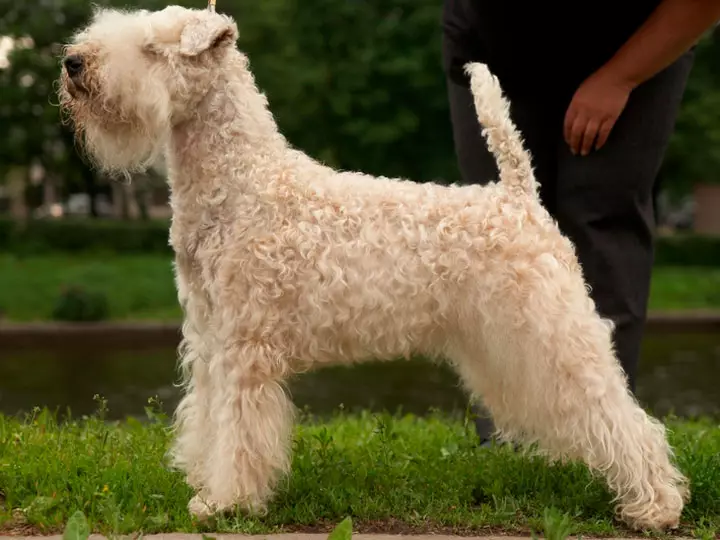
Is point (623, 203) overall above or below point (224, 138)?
below

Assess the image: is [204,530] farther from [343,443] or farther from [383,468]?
[343,443]

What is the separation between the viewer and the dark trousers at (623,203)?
4.34 meters

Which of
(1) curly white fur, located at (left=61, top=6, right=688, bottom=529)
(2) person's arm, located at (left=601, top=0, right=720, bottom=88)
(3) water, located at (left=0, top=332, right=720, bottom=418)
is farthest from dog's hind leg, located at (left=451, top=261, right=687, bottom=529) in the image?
(3) water, located at (left=0, top=332, right=720, bottom=418)

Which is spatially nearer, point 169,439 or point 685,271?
point 169,439

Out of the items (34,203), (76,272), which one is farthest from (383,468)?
(34,203)

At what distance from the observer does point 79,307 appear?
1680 centimetres

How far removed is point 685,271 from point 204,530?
24.1 meters

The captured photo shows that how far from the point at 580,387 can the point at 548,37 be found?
176 centimetres

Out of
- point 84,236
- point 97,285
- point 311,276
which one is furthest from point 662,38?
point 84,236

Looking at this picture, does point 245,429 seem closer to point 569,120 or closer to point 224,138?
point 224,138

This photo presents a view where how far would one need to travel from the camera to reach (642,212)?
4.45 metres

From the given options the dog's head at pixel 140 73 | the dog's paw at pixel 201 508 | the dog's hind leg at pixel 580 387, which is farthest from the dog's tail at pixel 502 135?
the dog's paw at pixel 201 508

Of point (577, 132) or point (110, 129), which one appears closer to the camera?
point (110, 129)

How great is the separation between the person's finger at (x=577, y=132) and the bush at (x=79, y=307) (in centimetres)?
1379
